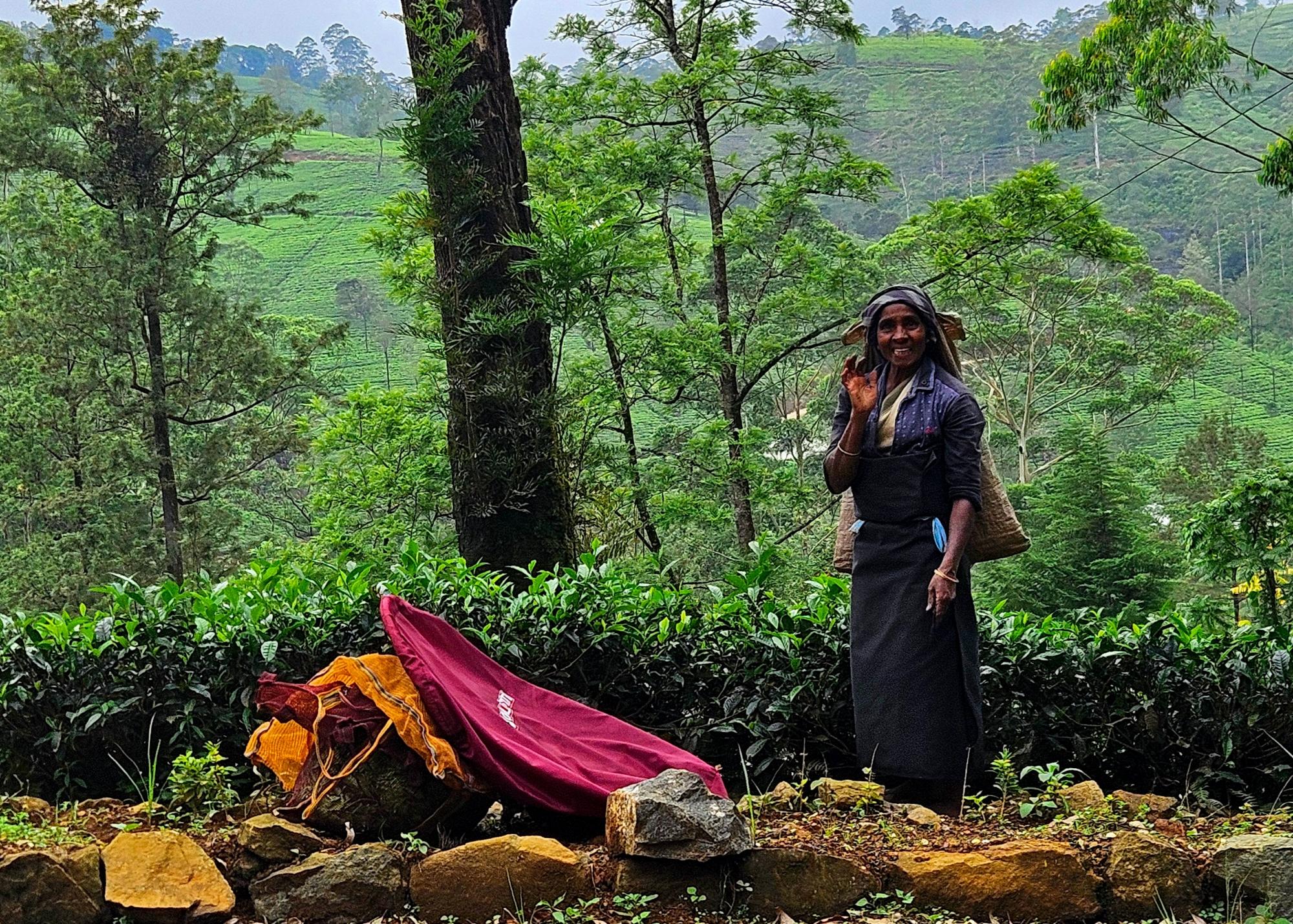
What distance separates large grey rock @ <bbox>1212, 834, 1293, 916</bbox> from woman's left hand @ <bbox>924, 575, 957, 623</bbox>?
2.72ft

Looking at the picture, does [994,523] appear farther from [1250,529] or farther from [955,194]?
[955,194]

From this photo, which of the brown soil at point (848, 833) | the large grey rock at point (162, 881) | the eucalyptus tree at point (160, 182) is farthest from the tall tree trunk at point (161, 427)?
the large grey rock at point (162, 881)

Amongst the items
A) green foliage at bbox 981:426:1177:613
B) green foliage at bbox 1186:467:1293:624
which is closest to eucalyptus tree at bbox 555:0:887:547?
green foliage at bbox 981:426:1177:613

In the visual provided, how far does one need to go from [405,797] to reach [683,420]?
2331 centimetres

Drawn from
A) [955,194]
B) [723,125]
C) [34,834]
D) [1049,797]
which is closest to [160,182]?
[723,125]

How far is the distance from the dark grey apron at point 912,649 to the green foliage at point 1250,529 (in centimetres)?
332

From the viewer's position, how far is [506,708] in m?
2.75

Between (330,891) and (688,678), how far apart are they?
1312mm

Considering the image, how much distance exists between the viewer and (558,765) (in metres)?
2.57

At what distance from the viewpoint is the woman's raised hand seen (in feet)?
9.48

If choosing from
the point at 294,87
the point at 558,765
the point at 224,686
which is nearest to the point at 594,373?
the point at 224,686

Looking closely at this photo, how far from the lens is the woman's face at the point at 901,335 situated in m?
2.96

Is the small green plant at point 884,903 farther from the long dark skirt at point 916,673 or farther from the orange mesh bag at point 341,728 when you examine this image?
the orange mesh bag at point 341,728

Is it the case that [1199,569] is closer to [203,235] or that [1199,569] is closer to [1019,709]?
[1019,709]
